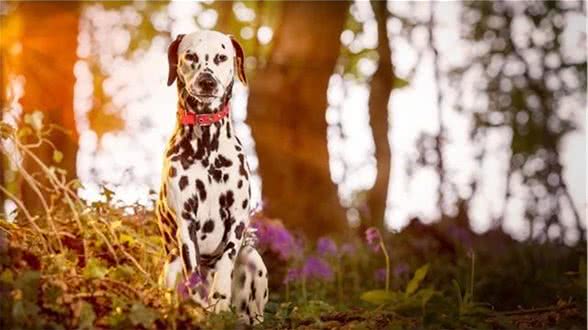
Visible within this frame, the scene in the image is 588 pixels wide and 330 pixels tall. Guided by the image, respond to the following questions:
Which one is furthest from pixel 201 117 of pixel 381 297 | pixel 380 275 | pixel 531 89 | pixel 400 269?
pixel 531 89

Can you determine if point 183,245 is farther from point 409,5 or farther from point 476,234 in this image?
point 409,5

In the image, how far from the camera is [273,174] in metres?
8.42

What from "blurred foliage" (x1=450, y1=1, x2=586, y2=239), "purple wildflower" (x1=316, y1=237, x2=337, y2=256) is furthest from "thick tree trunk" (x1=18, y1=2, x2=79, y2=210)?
"blurred foliage" (x1=450, y1=1, x2=586, y2=239)

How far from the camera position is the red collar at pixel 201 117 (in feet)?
14.6

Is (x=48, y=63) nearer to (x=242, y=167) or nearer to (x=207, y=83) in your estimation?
(x=242, y=167)

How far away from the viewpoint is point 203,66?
4.34 meters

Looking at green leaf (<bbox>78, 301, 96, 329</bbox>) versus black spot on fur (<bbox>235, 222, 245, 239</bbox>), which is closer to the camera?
green leaf (<bbox>78, 301, 96, 329</bbox>)

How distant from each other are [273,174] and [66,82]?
2220 mm

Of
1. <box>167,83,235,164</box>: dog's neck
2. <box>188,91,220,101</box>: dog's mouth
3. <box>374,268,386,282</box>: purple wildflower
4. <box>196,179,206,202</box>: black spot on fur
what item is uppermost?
<box>188,91,220,101</box>: dog's mouth

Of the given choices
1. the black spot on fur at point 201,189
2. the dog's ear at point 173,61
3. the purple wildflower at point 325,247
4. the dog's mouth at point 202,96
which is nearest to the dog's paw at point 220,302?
the black spot on fur at point 201,189

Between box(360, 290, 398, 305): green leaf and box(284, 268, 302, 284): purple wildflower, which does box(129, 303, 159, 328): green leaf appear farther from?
box(284, 268, 302, 284): purple wildflower

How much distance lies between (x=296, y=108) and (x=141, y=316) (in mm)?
4415

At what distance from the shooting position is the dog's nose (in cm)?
423

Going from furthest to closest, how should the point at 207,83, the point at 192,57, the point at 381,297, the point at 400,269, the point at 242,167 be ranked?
the point at 400,269 < the point at 381,297 < the point at 242,167 < the point at 192,57 < the point at 207,83
